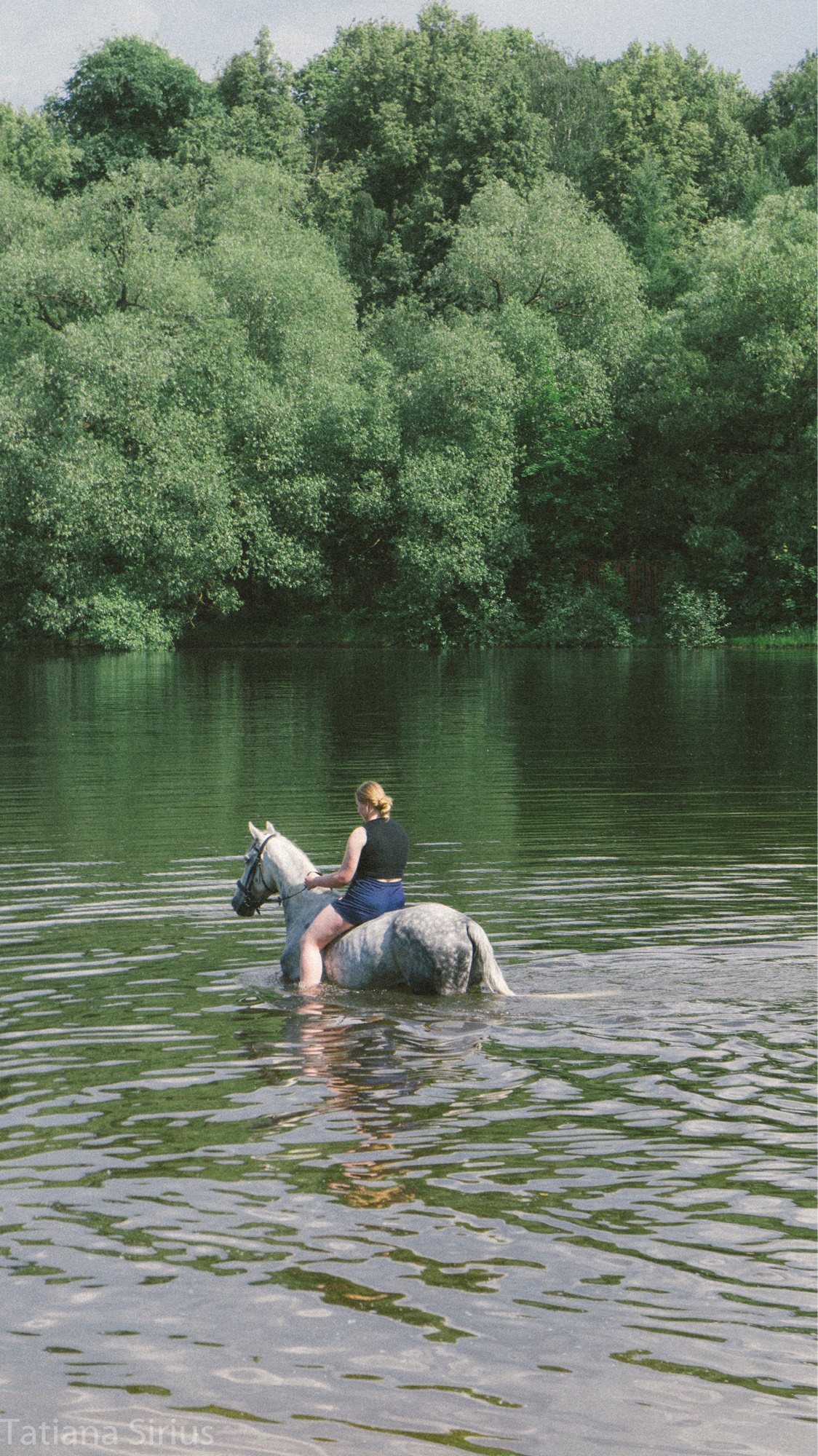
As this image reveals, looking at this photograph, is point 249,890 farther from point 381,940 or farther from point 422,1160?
point 422,1160

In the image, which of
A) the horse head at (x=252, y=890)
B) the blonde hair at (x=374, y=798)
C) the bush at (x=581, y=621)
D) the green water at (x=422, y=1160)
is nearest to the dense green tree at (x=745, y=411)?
the bush at (x=581, y=621)

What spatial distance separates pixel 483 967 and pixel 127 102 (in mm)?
86564

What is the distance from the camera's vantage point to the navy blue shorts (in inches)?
449

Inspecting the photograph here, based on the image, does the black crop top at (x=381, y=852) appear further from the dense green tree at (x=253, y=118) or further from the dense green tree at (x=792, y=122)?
the dense green tree at (x=792, y=122)

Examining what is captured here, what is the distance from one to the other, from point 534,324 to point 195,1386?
63305 millimetres

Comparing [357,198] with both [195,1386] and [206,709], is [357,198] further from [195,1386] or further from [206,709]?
[195,1386]

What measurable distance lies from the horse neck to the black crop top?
28.1 inches

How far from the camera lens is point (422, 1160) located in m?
7.38

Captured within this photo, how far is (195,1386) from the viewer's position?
206 inches

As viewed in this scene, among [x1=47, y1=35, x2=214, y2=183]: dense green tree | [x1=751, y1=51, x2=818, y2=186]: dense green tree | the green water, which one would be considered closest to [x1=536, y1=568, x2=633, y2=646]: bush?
[x1=751, y1=51, x2=818, y2=186]: dense green tree

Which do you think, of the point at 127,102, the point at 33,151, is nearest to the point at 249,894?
the point at 33,151

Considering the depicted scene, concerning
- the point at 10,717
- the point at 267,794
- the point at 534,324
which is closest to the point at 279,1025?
the point at 267,794

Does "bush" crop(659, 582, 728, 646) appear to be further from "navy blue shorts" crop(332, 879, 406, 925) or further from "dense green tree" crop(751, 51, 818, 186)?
"navy blue shorts" crop(332, 879, 406, 925)

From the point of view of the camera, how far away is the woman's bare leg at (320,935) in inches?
446
